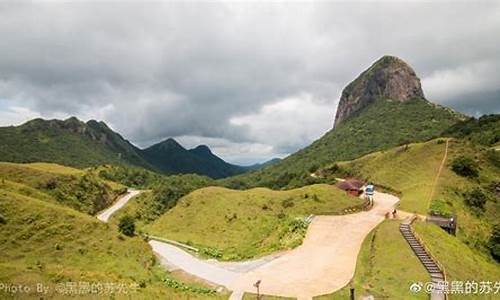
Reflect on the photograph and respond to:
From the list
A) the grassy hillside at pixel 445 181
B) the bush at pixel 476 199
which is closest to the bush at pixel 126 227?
the grassy hillside at pixel 445 181

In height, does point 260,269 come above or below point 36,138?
below

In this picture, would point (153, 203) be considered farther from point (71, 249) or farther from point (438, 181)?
point (438, 181)

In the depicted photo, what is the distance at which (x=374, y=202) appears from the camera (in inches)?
2130

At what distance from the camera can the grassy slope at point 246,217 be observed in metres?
41.7

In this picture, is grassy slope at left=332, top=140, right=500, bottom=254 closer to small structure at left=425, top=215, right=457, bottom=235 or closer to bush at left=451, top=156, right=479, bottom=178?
bush at left=451, top=156, right=479, bottom=178

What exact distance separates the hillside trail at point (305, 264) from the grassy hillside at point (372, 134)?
8766 cm

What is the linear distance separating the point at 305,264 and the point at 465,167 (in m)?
39.6

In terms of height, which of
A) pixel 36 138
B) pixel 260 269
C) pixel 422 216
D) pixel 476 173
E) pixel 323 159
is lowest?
pixel 260 269

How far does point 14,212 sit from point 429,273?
36.3 metres

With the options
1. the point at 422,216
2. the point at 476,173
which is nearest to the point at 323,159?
the point at 476,173

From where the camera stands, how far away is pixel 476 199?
173 feet

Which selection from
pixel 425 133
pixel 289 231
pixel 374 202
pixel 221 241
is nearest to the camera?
pixel 289 231

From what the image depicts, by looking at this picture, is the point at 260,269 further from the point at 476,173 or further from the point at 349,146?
the point at 349,146

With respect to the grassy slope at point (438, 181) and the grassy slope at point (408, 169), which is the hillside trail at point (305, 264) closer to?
the grassy slope at point (438, 181)
